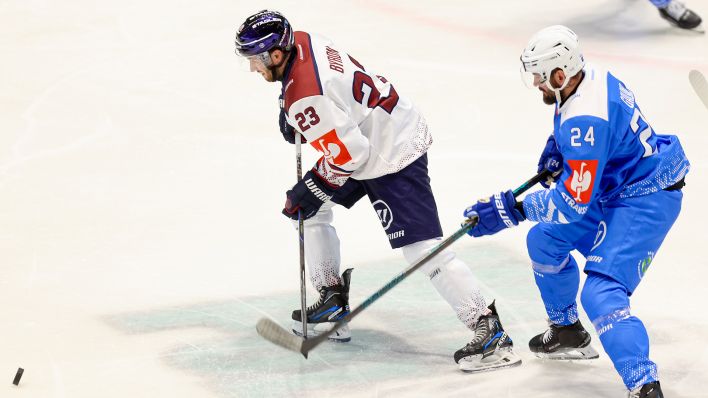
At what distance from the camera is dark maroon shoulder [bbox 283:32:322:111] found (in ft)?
13.8

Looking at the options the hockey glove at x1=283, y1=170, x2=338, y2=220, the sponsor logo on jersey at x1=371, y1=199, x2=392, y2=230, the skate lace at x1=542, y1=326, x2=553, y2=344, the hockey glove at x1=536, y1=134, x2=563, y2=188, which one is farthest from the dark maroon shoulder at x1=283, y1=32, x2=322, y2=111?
the skate lace at x1=542, y1=326, x2=553, y2=344

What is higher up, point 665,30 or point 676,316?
point 665,30

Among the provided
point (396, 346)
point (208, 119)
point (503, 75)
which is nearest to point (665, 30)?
point (503, 75)

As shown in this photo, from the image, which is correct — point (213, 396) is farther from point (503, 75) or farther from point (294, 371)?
point (503, 75)

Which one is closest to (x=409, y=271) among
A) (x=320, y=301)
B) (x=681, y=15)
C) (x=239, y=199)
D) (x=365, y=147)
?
(x=365, y=147)

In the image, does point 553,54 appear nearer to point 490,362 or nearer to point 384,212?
point 384,212

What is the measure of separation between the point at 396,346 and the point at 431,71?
11.6 ft

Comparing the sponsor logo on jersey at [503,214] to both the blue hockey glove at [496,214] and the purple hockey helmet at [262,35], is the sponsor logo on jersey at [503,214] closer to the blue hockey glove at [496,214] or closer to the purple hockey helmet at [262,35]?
the blue hockey glove at [496,214]

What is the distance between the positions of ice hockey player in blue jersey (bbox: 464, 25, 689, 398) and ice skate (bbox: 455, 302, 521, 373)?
0.41 m

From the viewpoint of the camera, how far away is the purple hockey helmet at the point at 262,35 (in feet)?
13.9

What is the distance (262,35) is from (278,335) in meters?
1.08

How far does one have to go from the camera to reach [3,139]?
263 inches

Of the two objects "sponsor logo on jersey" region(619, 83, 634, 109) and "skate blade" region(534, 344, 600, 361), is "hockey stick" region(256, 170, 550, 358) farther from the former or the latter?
"skate blade" region(534, 344, 600, 361)

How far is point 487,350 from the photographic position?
4.38m
